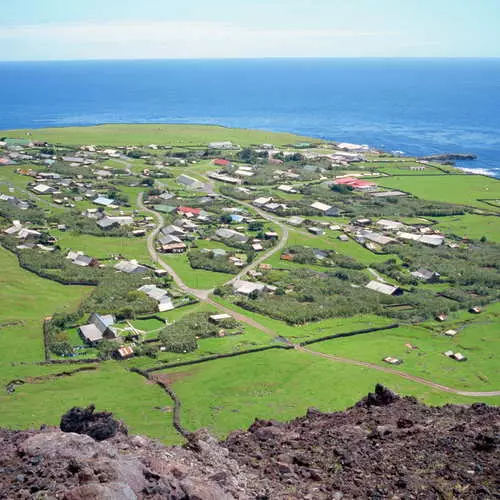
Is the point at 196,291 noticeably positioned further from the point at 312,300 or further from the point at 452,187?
the point at 452,187

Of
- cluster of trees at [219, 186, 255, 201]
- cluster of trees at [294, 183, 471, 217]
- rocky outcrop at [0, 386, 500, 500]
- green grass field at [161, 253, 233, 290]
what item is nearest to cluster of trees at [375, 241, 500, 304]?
cluster of trees at [294, 183, 471, 217]

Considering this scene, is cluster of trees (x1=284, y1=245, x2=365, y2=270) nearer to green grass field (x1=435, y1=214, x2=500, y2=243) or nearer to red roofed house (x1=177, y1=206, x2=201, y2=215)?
red roofed house (x1=177, y1=206, x2=201, y2=215)

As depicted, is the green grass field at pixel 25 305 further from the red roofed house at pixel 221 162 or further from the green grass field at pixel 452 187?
the green grass field at pixel 452 187

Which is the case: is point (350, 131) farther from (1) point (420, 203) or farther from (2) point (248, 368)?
(2) point (248, 368)

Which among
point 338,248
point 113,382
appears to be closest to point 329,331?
point 113,382

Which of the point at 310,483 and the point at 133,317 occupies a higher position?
the point at 310,483

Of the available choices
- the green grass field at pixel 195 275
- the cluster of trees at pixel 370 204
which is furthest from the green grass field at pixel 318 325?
the cluster of trees at pixel 370 204
